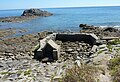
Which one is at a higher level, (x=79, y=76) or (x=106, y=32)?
(x=79, y=76)

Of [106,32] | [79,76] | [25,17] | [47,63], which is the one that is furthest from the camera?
[25,17]

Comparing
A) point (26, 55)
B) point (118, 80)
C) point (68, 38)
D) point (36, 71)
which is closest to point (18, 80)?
point (36, 71)

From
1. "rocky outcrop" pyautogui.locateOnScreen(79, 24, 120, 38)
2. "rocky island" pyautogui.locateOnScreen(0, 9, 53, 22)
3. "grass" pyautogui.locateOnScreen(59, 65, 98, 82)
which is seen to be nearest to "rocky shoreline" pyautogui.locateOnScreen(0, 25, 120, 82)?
"grass" pyautogui.locateOnScreen(59, 65, 98, 82)

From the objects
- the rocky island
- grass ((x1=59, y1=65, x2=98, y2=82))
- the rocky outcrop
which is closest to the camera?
grass ((x1=59, y1=65, x2=98, y2=82))

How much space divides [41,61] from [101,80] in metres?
8.61

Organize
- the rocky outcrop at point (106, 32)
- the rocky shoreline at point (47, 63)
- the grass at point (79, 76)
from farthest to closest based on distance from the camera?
the rocky outcrop at point (106, 32), the rocky shoreline at point (47, 63), the grass at point (79, 76)

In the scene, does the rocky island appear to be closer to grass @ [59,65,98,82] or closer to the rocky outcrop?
the rocky outcrop

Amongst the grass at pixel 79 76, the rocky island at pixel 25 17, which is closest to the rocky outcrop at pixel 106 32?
the grass at pixel 79 76

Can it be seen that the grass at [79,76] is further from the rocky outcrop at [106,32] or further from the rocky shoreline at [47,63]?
the rocky outcrop at [106,32]

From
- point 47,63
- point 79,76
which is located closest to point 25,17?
point 47,63

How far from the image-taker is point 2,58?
63.1ft

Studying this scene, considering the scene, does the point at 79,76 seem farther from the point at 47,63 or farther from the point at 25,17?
the point at 25,17

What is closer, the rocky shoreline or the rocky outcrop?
the rocky shoreline

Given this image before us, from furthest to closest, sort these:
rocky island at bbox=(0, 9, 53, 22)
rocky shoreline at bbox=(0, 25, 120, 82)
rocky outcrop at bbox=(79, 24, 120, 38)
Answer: rocky island at bbox=(0, 9, 53, 22), rocky outcrop at bbox=(79, 24, 120, 38), rocky shoreline at bbox=(0, 25, 120, 82)
